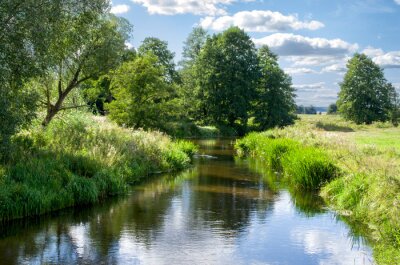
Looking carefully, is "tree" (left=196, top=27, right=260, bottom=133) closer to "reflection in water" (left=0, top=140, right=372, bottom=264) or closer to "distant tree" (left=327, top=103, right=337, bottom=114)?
"reflection in water" (left=0, top=140, right=372, bottom=264)

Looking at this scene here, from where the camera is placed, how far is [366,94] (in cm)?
8425

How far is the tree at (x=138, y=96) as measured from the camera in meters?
40.9

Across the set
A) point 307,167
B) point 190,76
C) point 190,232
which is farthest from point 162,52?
point 190,232

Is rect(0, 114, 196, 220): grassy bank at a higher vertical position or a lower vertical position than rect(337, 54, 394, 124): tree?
lower

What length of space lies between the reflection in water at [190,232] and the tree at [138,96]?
2033 centimetres

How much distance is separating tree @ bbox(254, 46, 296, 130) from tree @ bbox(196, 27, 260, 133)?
1.83m

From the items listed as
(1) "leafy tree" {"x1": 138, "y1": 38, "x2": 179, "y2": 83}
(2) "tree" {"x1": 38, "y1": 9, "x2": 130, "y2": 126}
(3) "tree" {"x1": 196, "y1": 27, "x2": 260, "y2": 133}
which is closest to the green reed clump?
(2) "tree" {"x1": 38, "y1": 9, "x2": 130, "y2": 126}

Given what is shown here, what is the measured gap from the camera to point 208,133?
68625 millimetres

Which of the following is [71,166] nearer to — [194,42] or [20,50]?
[20,50]

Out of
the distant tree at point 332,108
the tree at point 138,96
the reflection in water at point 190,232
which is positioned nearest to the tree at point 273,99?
the tree at point 138,96

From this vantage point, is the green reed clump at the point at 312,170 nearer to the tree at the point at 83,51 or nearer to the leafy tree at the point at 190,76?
the tree at the point at 83,51

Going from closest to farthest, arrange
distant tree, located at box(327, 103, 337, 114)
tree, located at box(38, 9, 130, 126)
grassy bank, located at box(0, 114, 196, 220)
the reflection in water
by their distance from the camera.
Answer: the reflection in water, grassy bank, located at box(0, 114, 196, 220), tree, located at box(38, 9, 130, 126), distant tree, located at box(327, 103, 337, 114)

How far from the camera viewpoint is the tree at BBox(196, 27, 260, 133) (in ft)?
251

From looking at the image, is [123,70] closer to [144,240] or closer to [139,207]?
[139,207]
